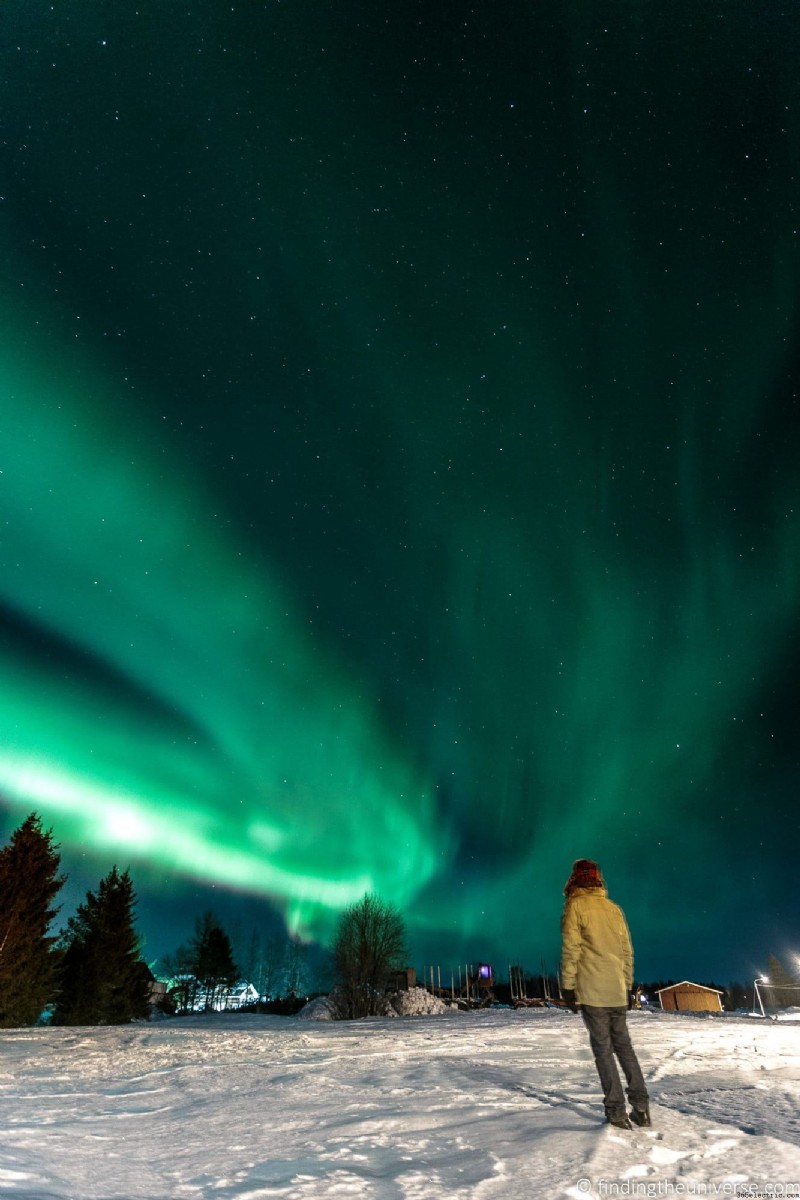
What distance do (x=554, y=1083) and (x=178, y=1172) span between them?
15.8 feet

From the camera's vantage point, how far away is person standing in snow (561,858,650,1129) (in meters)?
5.07

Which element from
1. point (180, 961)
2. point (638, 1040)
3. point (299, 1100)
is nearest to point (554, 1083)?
point (299, 1100)

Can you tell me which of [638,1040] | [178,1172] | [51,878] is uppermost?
[51,878]

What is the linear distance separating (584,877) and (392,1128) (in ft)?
8.52

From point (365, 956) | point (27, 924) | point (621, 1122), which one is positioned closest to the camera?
point (621, 1122)

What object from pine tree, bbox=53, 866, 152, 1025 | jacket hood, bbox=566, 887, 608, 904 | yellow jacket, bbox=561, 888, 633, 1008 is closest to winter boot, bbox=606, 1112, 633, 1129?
yellow jacket, bbox=561, 888, 633, 1008

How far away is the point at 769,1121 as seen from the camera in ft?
16.6

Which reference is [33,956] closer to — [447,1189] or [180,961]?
[447,1189]

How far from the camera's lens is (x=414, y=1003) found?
44812 mm

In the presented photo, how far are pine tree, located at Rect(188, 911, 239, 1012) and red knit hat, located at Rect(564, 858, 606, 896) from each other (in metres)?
58.9

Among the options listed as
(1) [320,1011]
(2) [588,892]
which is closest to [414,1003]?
(1) [320,1011]

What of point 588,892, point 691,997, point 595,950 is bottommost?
point 595,950

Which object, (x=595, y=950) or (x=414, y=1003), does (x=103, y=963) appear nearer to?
(x=414, y=1003)

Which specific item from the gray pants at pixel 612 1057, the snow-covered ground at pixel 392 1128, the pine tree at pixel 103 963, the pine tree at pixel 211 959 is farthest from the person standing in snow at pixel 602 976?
the pine tree at pixel 211 959
